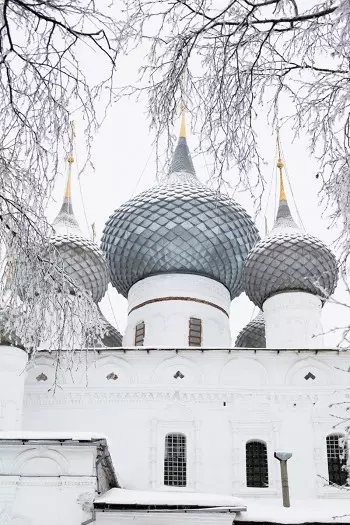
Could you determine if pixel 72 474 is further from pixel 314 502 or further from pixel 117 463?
pixel 314 502

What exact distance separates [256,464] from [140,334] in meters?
4.68

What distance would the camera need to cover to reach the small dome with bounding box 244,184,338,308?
1530 cm

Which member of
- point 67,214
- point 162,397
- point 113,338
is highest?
point 67,214

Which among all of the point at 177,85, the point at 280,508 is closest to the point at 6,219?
the point at 177,85

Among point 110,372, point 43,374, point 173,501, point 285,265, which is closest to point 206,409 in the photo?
point 110,372

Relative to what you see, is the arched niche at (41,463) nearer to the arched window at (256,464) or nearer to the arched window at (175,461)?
the arched window at (175,461)

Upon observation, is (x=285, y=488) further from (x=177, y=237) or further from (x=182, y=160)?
(x=182, y=160)

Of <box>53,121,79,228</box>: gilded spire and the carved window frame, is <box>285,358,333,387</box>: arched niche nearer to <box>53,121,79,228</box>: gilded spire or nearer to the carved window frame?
the carved window frame

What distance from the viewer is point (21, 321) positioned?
466 cm

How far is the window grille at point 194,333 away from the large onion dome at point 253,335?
3554 millimetres

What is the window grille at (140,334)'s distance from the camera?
15.9m

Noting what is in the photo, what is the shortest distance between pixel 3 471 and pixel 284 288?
8.24 meters

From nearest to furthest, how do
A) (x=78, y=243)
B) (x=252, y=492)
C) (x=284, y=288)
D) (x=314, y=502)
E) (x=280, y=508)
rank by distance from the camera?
(x=280, y=508)
(x=314, y=502)
(x=252, y=492)
(x=284, y=288)
(x=78, y=243)

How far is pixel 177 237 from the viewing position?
16.6m
